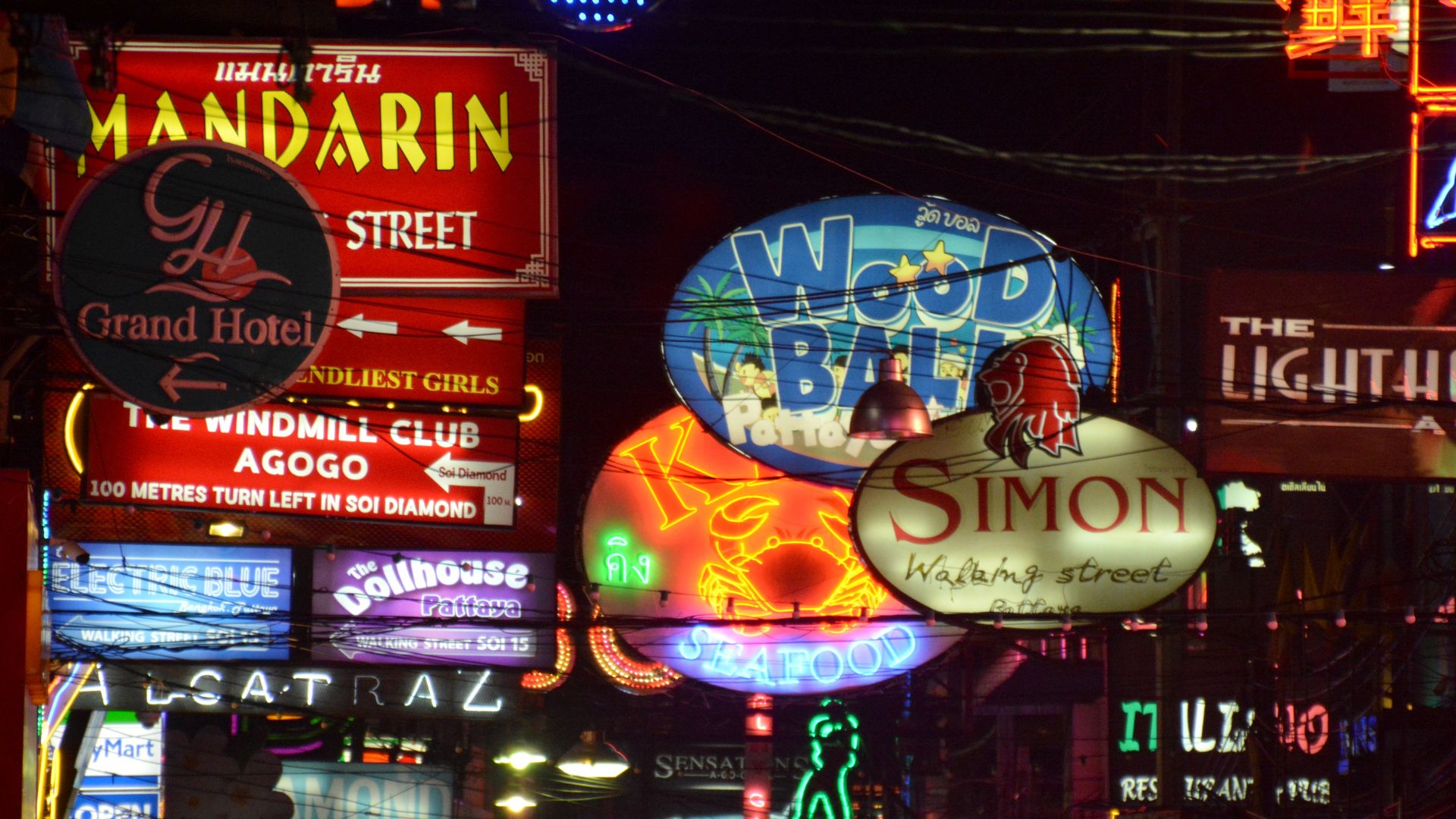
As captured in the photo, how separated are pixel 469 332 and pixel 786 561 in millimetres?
4543

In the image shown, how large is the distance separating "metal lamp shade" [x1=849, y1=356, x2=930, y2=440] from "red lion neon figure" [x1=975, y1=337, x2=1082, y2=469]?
61.0 inches

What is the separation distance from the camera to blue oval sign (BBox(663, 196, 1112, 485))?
702 inches

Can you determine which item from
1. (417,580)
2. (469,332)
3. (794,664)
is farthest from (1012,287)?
(417,580)

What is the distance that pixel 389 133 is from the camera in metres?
15.1

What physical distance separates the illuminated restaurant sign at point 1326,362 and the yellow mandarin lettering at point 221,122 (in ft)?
32.7

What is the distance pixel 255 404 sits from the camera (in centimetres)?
1216

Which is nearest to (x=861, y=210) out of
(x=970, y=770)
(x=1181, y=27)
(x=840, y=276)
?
(x=840, y=276)

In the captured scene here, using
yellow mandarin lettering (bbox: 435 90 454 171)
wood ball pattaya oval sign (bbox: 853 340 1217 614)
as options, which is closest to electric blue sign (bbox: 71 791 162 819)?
yellow mandarin lettering (bbox: 435 90 454 171)

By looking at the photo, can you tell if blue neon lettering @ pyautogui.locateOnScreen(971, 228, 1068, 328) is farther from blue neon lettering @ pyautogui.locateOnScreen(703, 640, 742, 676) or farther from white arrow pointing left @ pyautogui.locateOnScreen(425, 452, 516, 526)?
white arrow pointing left @ pyautogui.locateOnScreen(425, 452, 516, 526)

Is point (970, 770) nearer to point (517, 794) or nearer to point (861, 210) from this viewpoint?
point (517, 794)

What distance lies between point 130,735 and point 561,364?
8.69 metres

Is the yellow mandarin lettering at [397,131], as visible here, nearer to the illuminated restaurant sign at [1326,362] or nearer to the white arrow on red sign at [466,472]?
the white arrow on red sign at [466,472]

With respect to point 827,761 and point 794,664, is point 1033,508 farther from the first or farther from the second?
point 827,761

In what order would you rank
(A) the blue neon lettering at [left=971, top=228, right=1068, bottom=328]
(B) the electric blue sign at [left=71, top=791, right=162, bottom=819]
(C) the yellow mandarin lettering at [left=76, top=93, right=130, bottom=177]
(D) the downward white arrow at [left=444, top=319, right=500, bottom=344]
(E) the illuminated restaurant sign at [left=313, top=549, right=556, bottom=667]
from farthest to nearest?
(B) the electric blue sign at [left=71, top=791, right=162, bottom=819]
(E) the illuminated restaurant sign at [left=313, top=549, right=556, bottom=667]
(A) the blue neon lettering at [left=971, top=228, right=1068, bottom=328]
(D) the downward white arrow at [left=444, top=319, right=500, bottom=344]
(C) the yellow mandarin lettering at [left=76, top=93, right=130, bottom=177]
